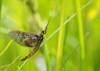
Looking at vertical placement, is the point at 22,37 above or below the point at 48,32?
above

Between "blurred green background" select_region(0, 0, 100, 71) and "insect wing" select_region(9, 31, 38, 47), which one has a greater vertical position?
"insect wing" select_region(9, 31, 38, 47)

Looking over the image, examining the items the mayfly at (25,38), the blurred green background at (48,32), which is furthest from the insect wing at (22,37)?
the blurred green background at (48,32)

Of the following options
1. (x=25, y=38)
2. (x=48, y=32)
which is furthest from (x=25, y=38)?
(x=48, y=32)

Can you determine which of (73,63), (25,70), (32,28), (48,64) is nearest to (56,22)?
(32,28)

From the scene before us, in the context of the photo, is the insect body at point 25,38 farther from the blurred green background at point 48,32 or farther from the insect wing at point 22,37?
the blurred green background at point 48,32

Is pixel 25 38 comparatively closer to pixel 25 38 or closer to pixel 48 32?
pixel 25 38

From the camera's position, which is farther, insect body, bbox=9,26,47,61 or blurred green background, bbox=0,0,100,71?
blurred green background, bbox=0,0,100,71

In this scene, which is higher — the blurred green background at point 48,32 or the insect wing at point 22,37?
the insect wing at point 22,37

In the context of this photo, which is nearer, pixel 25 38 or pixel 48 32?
pixel 25 38

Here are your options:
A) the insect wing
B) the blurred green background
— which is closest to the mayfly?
the insect wing

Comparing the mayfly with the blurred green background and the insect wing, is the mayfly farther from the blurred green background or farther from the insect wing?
the blurred green background

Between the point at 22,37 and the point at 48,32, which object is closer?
the point at 22,37

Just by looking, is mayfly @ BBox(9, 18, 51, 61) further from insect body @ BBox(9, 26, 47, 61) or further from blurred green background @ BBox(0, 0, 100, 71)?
blurred green background @ BBox(0, 0, 100, 71)
